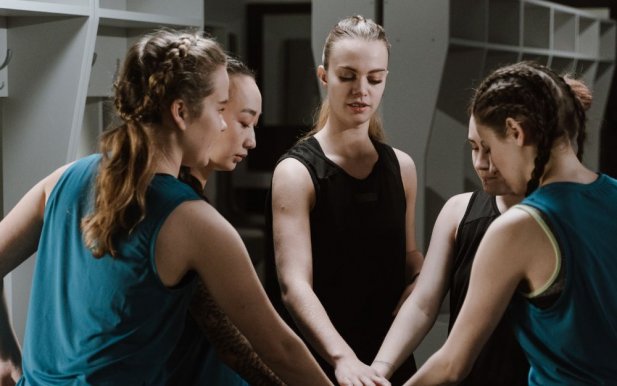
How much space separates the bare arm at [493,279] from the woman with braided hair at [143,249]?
0.26m

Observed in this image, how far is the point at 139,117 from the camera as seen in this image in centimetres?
151

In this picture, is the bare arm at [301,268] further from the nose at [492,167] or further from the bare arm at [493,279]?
the nose at [492,167]

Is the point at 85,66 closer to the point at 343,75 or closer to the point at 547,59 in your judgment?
the point at 343,75

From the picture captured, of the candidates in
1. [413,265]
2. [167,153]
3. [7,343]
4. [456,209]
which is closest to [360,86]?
[456,209]

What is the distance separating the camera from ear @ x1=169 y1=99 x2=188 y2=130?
1510 mm

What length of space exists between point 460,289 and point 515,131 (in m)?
0.51

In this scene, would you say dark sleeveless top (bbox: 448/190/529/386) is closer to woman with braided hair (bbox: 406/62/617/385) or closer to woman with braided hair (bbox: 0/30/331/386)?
woman with braided hair (bbox: 406/62/617/385)

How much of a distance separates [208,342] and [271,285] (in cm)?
68

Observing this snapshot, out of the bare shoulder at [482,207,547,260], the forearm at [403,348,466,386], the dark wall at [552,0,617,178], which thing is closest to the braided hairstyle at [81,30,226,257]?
the bare shoulder at [482,207,547,260]

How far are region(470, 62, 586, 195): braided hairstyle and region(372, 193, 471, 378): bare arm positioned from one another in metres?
0.42

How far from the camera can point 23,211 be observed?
1.64m

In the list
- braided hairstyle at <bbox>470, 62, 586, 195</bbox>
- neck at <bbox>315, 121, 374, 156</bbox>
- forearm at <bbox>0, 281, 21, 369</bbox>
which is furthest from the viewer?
neck at <bbox>315, 121, 374, 156</bbox>

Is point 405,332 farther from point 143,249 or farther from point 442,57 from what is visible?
point 442,57

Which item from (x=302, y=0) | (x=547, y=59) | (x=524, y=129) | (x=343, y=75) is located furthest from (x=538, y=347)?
(x=302, y=0)
